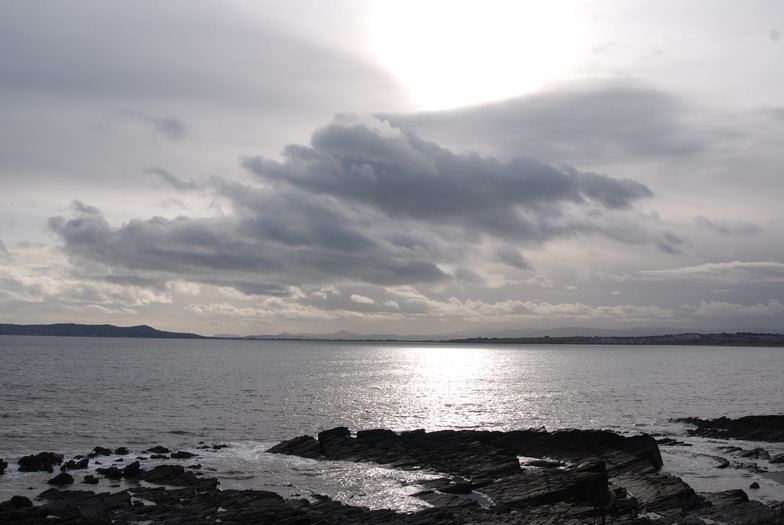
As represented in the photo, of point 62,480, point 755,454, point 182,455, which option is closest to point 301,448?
point 182,455

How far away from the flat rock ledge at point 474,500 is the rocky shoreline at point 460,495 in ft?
0.20

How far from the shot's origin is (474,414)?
79.7 metres

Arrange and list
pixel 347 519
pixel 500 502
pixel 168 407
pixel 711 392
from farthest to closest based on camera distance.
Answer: pixel 711 392, pixel 168 407, pixel 500 502, pixel 347 519

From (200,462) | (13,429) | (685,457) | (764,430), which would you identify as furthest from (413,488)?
(13,429)

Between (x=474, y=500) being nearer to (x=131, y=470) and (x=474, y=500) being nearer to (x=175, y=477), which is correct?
(x=175, y=477)

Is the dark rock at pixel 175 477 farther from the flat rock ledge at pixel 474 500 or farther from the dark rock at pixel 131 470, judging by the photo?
the dark rock at pixel 131 470

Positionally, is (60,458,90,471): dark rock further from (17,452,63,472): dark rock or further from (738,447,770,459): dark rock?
(738,447,770,459): dark rock

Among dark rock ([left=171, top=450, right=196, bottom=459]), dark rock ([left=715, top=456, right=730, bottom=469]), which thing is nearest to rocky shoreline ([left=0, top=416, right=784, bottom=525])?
dark rock ([left=171, top=450, right=196, bottom=459])

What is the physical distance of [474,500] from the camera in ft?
118

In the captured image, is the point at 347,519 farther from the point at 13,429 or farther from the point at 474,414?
the point at 474,414

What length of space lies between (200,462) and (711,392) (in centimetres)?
9323

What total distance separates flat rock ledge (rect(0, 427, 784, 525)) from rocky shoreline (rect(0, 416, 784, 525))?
0.06 meters

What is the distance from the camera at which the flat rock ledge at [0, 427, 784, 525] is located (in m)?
31.7

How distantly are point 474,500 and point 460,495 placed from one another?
2045 mm
